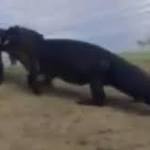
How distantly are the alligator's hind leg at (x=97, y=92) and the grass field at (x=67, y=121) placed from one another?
7cm

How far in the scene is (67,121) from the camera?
5.17 meters

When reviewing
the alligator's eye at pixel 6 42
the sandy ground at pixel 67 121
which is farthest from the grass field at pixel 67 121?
the alligator's eye at pixel 6 42

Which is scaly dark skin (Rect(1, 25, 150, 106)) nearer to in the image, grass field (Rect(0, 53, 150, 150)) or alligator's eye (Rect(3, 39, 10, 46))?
alligator's eye (Rect(3, 39, 10, 46))

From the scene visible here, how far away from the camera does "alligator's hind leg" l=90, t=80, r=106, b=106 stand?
5852mm

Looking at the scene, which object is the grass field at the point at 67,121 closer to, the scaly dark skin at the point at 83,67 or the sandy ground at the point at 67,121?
the sandy ground at the point at 67,121

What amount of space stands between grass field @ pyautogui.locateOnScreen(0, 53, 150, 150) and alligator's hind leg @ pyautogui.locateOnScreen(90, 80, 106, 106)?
7cm

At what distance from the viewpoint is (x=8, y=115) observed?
5281 millimetres

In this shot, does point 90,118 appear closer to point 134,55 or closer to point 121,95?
point 121,95

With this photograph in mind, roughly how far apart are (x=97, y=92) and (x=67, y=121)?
785mm

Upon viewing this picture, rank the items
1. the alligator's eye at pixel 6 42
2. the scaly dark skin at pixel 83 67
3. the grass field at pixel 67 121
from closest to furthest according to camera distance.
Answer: the grass field at pixel 67 121 < the scaly dark skin at pixel 83 67 < the alligator's eye at pixel 6 42

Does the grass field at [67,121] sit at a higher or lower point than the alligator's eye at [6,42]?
lower

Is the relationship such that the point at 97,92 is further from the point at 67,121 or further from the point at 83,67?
the point at 67,121

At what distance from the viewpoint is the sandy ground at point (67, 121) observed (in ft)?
15.4

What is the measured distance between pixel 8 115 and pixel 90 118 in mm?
566
